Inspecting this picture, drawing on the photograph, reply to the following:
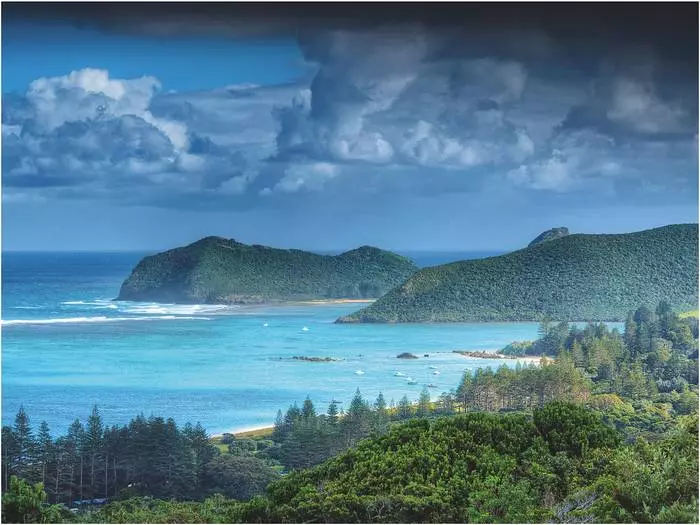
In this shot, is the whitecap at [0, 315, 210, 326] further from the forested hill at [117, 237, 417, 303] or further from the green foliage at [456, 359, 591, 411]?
the green foliage at [456, 359, 591, 411]

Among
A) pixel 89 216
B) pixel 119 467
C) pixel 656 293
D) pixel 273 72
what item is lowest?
pixel 119 467

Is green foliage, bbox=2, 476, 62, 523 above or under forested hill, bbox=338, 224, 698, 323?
under

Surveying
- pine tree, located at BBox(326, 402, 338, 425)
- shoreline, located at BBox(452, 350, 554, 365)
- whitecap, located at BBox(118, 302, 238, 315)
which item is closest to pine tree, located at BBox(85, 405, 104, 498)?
whitecap, located at BBox(118, 302, 238, 315)

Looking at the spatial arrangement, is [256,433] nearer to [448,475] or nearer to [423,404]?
[423,404]

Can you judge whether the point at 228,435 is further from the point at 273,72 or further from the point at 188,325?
the point at 273,72

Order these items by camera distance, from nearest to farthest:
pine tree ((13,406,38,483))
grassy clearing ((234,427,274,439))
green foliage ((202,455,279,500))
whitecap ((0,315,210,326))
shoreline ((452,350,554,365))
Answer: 1. green foliage ((202,455,279,500))
2. pine tree ((13,406,38,483))
3. grassy clearing ((234,427,274,439))
4. shoreline ((452,350,554,365))
5. whitecap ((0,315,210,326))

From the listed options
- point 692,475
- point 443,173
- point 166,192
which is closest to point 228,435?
point 166,192

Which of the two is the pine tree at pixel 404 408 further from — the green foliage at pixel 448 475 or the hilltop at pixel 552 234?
the hilltop at pixel 552 234
